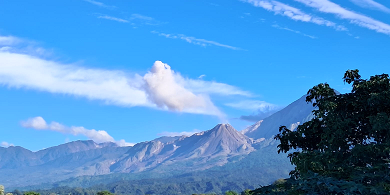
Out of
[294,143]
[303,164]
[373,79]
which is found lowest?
[303,164]

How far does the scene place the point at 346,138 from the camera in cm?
2806

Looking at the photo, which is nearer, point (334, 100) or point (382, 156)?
point (382, 156)

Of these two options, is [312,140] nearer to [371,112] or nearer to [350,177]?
[371,112]

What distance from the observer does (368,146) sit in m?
24.6

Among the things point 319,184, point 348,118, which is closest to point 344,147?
point 348,118

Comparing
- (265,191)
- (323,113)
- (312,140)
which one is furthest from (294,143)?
(265,191)

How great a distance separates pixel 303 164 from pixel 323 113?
4.51 meters

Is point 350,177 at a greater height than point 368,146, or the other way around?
point 368,146

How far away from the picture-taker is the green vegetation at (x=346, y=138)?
20.8 m

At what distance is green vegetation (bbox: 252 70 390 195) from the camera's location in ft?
68.2

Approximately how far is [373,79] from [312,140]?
18.6 feet

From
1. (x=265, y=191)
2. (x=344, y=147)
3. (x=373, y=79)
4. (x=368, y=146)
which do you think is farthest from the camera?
(x=373, y=79)

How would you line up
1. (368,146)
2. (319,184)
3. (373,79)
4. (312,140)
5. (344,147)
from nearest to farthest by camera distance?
(319,184) → (368,146) → (344,147) → (373,79) → (312,140)

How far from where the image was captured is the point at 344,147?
89.0 feet
